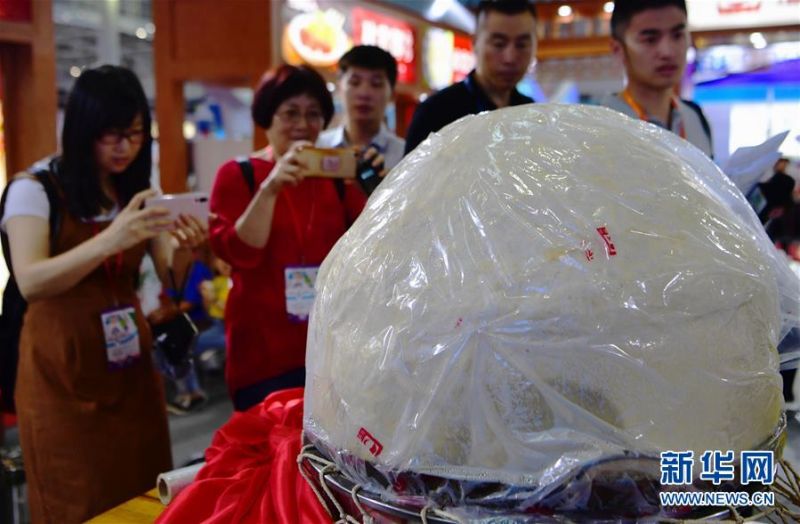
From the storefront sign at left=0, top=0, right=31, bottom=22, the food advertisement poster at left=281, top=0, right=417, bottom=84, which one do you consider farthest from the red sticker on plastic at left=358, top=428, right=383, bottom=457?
the food advertisement poster at left=281, top=0, right=417, bottom=84

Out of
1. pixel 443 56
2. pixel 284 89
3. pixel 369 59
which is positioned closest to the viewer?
pixel 284 89

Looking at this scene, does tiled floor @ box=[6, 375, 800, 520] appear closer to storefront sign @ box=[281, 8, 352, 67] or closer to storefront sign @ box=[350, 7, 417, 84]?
storefront sign @ box=[281, 8, 352, 67]

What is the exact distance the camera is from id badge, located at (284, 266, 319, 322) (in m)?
1.98

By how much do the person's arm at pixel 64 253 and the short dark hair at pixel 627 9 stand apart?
1.25 m

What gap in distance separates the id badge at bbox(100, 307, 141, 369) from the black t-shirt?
0.86 metres

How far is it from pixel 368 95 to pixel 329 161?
0.83 meters

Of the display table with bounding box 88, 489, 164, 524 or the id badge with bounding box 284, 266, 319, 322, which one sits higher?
the id badge with bounding box 284, 266, 319, 322

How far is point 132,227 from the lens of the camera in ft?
5.42

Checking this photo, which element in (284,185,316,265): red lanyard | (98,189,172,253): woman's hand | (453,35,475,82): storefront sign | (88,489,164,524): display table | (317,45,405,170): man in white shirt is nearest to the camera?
(88,489,164,524): display table

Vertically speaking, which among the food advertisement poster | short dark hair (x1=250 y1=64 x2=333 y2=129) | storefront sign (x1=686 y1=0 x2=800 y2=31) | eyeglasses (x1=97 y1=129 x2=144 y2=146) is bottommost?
eyeglasses (x1=97 y1=129 x2=144 y2=146)

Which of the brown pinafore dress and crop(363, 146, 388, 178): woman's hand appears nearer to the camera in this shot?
the brown pinafore dress

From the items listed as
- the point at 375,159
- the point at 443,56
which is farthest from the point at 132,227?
the point at 443,56

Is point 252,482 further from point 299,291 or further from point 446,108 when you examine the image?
point 446,108

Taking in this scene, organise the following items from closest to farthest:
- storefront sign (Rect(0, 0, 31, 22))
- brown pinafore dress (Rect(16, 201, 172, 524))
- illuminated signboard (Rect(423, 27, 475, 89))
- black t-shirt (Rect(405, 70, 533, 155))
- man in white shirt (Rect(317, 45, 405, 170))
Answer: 1. brown pinafore dress (Rect(16, 201, 172, 524))
2. black t-shirt (Rect(405, 70, 533, 155))
3. man in white shirt (Rect(317, 45, 405, 170))
4. storefront sign (Rect(0, 0, 31, 22))
5. illuminated signboard (Rect(423, 27, 475, 89))
